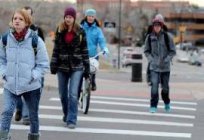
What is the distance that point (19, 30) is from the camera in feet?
23.5

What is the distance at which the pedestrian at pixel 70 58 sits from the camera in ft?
30.7

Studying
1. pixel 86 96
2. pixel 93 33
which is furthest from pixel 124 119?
pixel 93 33

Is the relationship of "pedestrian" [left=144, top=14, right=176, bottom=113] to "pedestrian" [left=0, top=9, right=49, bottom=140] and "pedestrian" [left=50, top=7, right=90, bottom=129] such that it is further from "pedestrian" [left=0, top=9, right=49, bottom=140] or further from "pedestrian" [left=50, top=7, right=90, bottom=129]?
"pedestrian" [left=0, top=9, right=49, bottom=140]

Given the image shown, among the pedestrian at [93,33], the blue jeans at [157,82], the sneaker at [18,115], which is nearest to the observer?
the sneaker at [18,115]

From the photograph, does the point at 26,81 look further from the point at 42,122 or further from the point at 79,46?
the point at 42,122

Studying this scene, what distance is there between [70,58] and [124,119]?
6.82 feet

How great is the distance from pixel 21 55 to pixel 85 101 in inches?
158

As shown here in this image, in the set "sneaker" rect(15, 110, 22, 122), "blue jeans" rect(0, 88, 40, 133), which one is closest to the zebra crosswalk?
"sneaker" rect(15, 110, 22, 122)

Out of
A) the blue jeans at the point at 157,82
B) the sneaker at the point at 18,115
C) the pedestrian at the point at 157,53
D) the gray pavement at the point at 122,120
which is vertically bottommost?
the gray pavement at the point at 122,120

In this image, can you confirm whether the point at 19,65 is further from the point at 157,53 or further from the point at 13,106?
the point at 157,53

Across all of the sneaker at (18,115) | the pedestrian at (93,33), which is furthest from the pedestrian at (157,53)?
the sneaker at (18,115)

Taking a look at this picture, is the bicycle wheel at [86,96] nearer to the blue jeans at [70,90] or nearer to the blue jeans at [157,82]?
the blue jeans at [157,82]

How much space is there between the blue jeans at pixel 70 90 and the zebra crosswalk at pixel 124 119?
0.23 m

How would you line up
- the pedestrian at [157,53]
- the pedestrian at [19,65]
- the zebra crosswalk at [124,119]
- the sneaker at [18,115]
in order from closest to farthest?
the pedestrian at [19,65] → the zebra crosswalk at [124,119] → the sneaker at [18,115] → the pedestrian at [157,53]
